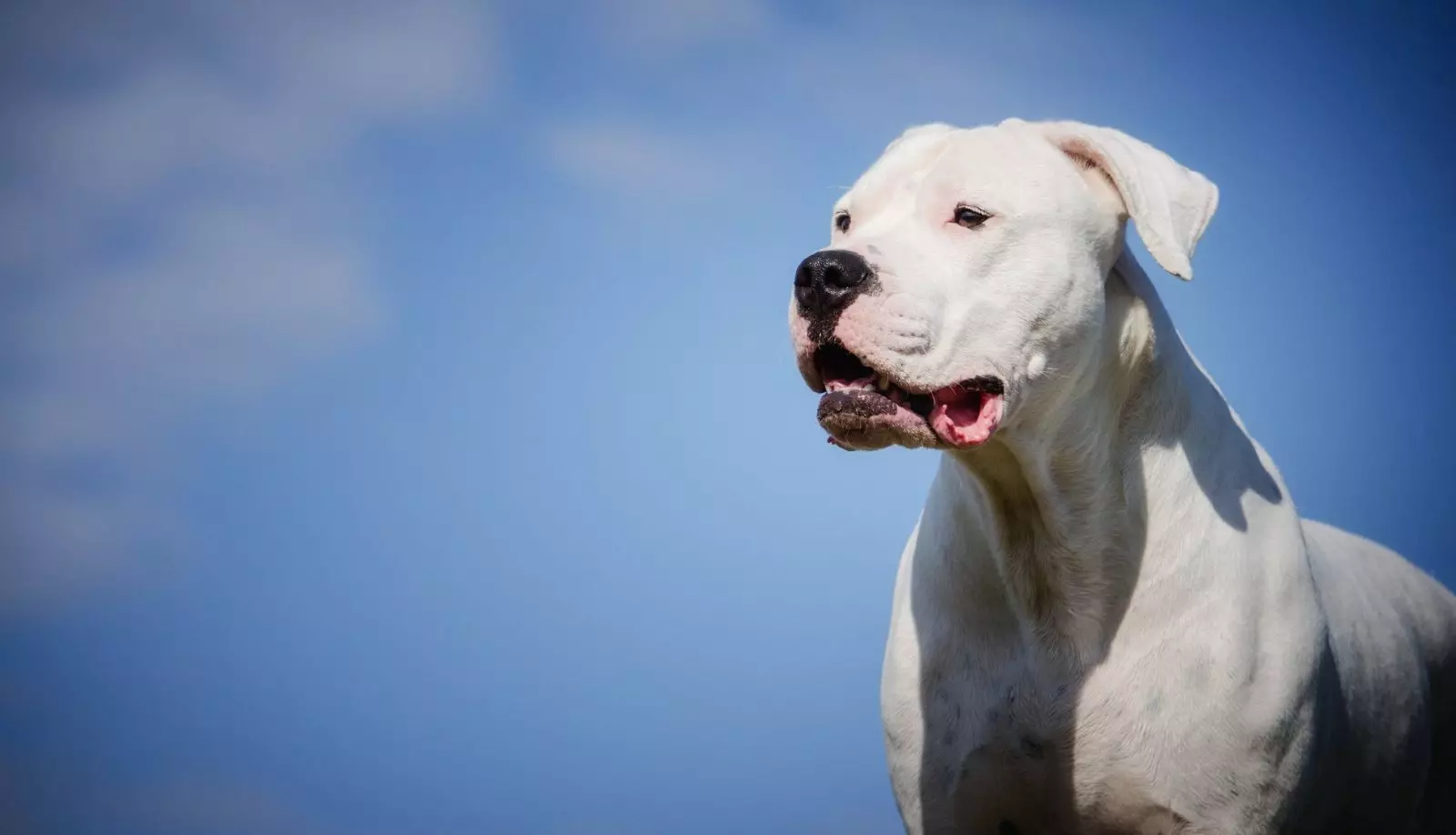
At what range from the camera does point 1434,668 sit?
4.99 m

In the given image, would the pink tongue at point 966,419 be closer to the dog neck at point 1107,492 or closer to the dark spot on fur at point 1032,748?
the dog neck at point 1107,492

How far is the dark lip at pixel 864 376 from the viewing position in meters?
3.24

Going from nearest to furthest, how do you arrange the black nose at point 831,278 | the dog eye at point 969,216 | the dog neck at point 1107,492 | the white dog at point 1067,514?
the black nose at point 831,278 → the white dog at point 1067,514 → the dog eye at point 969,216 → the dog neck at point 1107,492

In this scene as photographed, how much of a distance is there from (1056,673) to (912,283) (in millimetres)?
1330

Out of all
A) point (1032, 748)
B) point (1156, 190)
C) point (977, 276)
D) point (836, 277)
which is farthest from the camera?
point (1032, 748)

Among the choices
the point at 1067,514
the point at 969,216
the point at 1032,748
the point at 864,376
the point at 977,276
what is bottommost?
the point at 1032,748

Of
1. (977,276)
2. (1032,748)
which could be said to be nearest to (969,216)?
(977,276)

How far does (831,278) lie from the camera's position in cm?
320

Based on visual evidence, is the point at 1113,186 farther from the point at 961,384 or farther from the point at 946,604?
the point at 946,604

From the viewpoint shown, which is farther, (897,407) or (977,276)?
(977,276)

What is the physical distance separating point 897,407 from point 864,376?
0.46 feet

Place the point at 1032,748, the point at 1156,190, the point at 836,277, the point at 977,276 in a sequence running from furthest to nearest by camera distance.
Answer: the point at 1032,748, the point at 1156,190, the point at 977,276, the point at 836,277

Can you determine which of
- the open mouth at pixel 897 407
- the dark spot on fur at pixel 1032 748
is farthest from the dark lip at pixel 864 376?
the dark spot on fur at pixel 1032 748

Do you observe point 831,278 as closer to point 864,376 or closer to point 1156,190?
point 864,376
